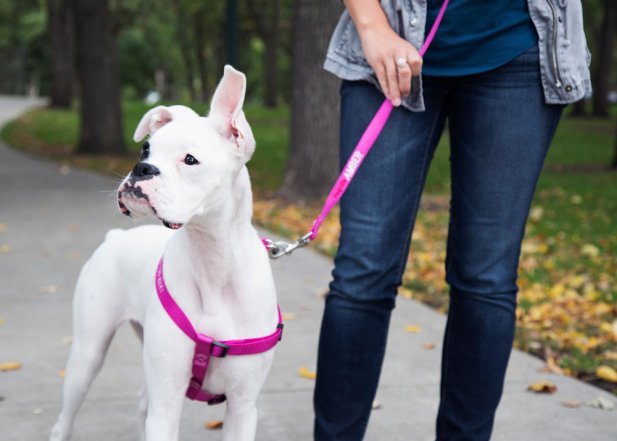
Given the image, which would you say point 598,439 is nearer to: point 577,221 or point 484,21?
point 484,21

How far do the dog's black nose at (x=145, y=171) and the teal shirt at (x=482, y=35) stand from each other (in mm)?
980

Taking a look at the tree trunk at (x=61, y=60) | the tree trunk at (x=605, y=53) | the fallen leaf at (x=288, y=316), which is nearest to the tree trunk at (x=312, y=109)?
the fallen leaf at (x=288, y=316)

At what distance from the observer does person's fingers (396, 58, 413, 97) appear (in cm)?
253

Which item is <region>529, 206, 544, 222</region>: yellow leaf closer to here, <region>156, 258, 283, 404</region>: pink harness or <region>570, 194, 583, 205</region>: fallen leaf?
<region>570, 194, 583, 205</region>: fallen leaf

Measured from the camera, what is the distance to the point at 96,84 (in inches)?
587

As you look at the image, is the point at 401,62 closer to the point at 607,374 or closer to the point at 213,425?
the point at 213,425

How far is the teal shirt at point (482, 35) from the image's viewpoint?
8.70ft

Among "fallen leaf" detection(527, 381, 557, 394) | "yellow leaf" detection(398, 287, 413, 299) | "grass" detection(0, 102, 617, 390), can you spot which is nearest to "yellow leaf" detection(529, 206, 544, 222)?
"grass" detection(0, 102, 617, 390)

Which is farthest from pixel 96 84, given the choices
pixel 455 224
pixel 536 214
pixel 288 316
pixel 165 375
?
pixel 165 375

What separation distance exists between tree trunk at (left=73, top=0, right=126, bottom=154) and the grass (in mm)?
529

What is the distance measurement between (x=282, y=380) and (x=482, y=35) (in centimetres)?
223

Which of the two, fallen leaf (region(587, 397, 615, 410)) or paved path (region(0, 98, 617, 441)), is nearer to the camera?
paved path (region(0, 98, 617, 441))

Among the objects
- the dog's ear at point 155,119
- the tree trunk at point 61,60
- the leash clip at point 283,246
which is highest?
the dog's ear at point 155,119

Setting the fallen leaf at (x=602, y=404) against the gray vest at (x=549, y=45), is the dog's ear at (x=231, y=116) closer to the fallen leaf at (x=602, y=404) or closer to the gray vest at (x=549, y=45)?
the gray vest at (x=549, y=45)
